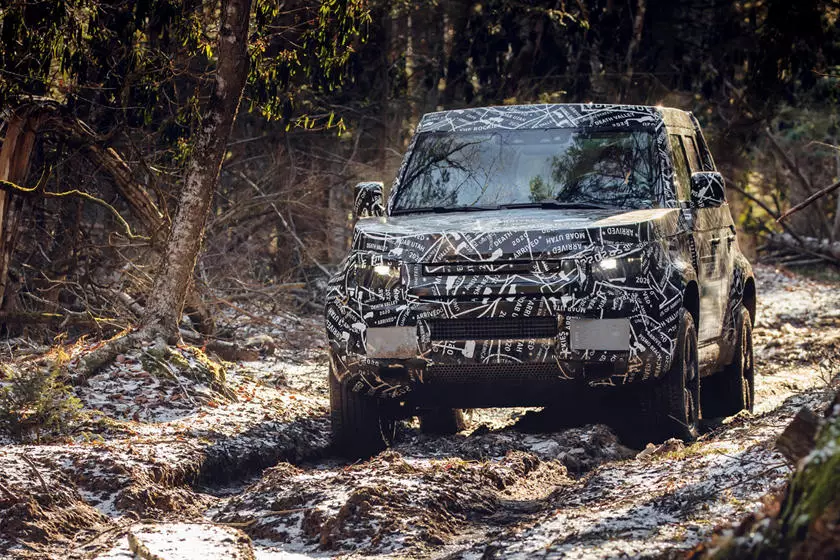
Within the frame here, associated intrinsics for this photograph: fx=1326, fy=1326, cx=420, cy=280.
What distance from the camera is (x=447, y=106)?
63.4 feet

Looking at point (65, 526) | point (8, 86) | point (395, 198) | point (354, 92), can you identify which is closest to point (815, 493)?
point (65, 526)

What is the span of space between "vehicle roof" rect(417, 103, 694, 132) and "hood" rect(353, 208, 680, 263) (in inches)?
43.8

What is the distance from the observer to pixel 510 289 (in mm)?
7680

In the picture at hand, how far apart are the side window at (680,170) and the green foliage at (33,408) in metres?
4.25

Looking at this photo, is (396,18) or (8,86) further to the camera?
(396,18)

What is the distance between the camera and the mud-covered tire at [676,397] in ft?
26.4

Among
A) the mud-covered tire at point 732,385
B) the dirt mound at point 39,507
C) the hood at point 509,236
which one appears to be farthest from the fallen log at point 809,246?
the dirt mound at point 39,507

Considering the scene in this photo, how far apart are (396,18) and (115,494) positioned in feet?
40.4

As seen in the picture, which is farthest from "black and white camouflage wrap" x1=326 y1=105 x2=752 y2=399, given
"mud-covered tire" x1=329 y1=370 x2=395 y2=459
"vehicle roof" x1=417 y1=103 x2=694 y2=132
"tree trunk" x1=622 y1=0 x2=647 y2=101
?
"tree trunk" x1=622 y1=0 x2=647 y2=101

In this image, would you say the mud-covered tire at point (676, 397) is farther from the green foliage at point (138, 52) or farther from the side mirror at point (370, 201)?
the green foliage at point (138, 52)

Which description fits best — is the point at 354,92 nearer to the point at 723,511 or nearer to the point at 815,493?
the point at 723,511

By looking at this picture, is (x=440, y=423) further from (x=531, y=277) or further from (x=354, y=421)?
(x=531, y=277)

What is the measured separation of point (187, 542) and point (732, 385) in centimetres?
542

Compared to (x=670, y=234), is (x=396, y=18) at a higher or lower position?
higher
